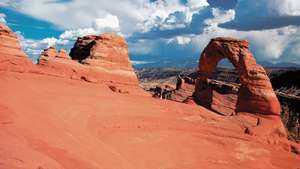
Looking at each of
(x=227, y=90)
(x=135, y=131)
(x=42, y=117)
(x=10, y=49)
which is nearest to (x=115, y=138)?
(x=135, y=131)

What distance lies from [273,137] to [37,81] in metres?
15.1

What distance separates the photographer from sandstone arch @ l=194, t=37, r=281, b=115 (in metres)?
26.4

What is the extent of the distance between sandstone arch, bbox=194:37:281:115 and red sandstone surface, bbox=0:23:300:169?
230 cm

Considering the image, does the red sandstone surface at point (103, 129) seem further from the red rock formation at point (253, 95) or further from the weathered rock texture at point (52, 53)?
the weathered rock texture at point (52, 53)

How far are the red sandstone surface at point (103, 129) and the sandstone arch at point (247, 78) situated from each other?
90.6 inches

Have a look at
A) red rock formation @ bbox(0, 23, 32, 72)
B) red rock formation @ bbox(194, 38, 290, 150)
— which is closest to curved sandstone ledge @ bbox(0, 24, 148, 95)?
red rock formation @ bbox(0, 23, 32, 72)

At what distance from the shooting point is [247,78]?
27.4 meters

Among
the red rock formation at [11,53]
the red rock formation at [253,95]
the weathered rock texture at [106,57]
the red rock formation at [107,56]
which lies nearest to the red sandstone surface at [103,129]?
the red rock formation at [11,53]

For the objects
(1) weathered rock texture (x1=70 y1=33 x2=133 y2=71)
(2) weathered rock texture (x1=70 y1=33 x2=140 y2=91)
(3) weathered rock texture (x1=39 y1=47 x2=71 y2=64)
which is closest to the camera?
(3) weathered rock texture (x1=39 y1=47 x2=71 y2=64)

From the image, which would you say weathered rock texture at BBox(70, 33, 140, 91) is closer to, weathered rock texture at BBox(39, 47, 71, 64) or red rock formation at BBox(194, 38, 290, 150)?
weathered rock texture at BBox(39, 47, 71, 64)

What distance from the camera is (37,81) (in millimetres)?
18109

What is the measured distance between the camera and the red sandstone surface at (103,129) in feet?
35.8

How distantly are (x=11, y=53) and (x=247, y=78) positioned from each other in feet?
56.6

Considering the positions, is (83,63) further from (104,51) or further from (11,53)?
(11,53)
